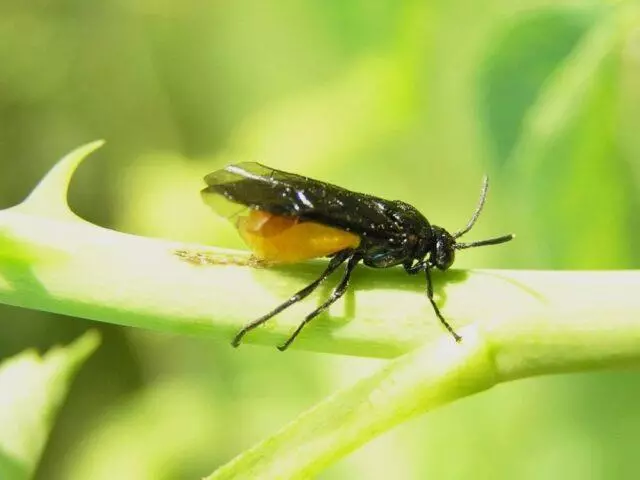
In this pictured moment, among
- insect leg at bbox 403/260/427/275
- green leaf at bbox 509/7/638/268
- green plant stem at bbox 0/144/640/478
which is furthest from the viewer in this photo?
green leaf at bbox 509/7/638/268

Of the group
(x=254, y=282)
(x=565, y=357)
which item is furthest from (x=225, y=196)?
(x=565, y=357)

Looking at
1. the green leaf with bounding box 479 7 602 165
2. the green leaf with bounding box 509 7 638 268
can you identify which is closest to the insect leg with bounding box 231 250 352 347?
the green leaf with bounding box 509 7 638 268

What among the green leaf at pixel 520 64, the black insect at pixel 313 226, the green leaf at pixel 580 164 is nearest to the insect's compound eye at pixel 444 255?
the black insect at pixel 313 226

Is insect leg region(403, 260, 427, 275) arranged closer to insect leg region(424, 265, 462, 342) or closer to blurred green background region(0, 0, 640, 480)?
insect leg region(424, 265, 462, 342)

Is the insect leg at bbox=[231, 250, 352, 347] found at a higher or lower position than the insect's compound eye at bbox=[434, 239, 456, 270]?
higher

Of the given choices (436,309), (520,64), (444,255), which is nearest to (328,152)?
(520,64)
